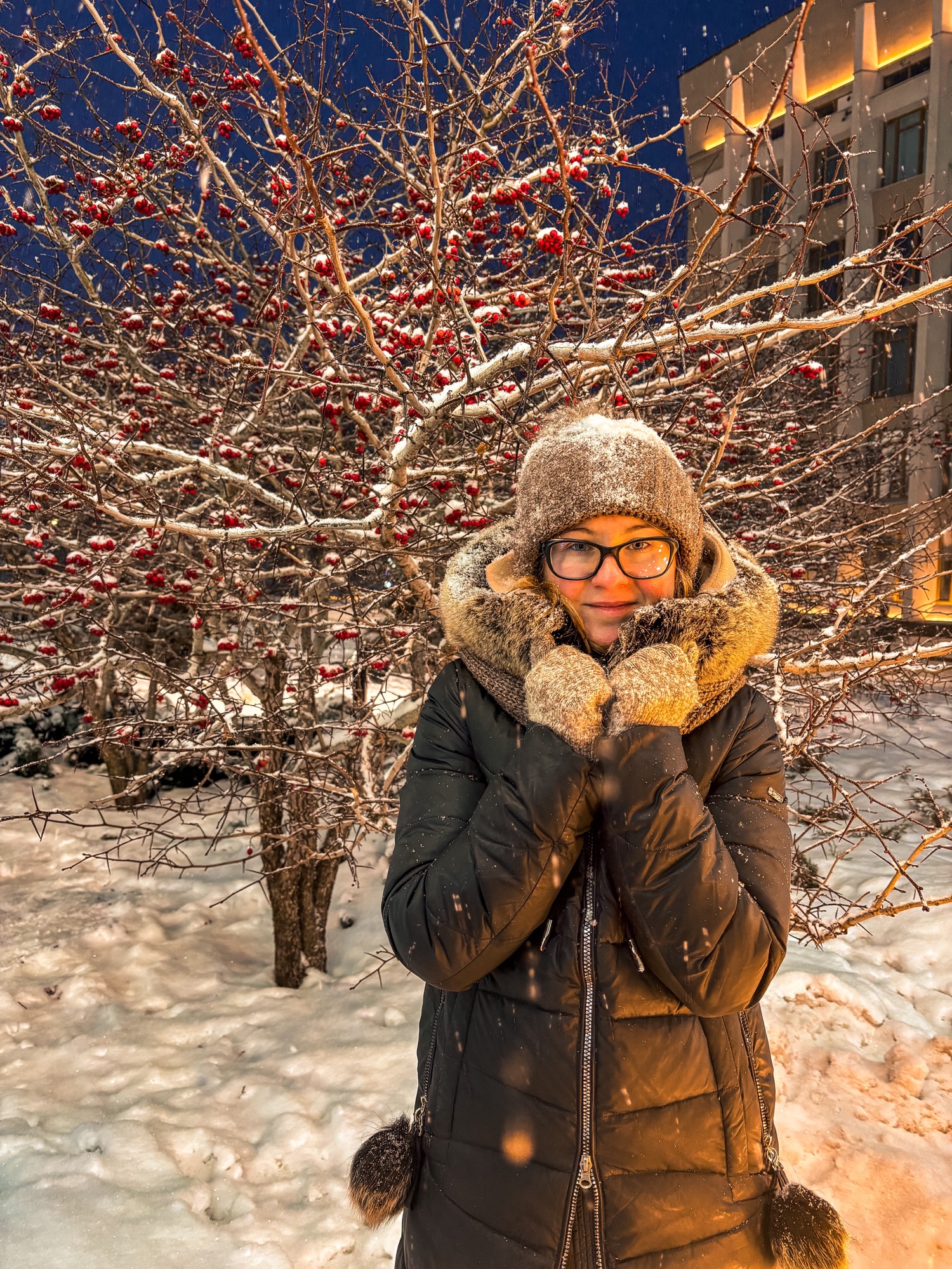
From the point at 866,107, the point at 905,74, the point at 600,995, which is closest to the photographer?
the point at 600,995

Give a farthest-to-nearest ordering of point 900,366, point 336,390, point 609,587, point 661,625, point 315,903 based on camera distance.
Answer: point 900,366 → point 315,903 → point 336,390 → point 609,587 → point 661,625

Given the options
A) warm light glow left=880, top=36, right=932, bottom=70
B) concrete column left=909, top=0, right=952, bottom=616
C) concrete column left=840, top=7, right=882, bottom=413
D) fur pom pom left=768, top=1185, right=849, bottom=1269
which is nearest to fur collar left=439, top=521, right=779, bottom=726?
fur pom pom left=768, top=1185, right=849, bottom=1269

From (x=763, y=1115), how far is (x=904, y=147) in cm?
2080

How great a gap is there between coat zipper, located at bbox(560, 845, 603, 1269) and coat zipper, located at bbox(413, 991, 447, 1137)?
32 centimetres

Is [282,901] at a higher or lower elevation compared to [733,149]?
lower

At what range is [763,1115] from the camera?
4.52ft

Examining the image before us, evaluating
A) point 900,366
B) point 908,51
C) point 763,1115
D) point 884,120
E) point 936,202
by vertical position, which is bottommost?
point 763,1115

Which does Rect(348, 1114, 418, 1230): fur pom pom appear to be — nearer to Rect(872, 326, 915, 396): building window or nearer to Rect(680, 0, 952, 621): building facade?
Rect(680, 0, 952, 621): building facade

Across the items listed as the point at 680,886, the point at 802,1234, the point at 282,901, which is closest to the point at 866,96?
the point at 282,901

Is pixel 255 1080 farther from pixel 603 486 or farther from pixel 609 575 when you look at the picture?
pixel 603 486

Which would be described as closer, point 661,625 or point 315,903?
point 661,625

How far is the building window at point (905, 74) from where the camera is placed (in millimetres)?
15531

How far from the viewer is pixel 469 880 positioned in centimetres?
126

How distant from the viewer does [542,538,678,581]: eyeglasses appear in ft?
5.06
